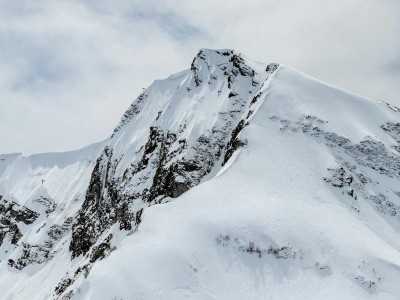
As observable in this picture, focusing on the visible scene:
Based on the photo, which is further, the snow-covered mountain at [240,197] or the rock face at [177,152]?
the rock face at [177,152]

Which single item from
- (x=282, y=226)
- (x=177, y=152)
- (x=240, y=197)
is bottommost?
(x=282, y=226)

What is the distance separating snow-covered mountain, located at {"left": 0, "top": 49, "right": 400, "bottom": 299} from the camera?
2277 cm

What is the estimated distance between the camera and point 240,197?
99.3 ft

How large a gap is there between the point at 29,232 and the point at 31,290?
27137 mm

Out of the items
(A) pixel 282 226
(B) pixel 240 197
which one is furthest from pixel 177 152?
(A) pixel 282 226

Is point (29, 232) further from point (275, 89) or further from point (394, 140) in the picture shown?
point (394, 140)

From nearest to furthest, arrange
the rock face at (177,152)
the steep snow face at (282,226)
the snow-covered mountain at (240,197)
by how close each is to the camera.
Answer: the steep snow face at (282,226), the snow-covered mountain at (240,197), the rock face at (177,152)

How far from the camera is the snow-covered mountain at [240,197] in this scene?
22766 mm

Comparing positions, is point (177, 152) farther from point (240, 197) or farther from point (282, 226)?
point (282, 226)

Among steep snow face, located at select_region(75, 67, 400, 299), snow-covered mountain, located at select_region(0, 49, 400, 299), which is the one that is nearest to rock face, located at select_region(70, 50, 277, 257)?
snow-covered mountain, located at select_region(0, 49, 400, 299)

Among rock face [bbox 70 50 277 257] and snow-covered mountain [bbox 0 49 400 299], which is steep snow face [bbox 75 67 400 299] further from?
rock face [bbox 70 50 277 257]

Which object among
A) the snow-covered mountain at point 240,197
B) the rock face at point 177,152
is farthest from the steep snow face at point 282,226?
the rock face at point 177,152

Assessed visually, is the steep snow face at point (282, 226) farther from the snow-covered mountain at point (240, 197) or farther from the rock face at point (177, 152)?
the rock face at point (177, 152)

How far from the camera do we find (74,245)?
7912cm
